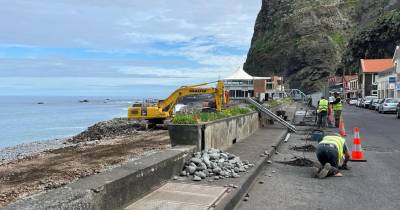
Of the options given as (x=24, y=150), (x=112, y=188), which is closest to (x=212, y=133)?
(x=112, y=188)

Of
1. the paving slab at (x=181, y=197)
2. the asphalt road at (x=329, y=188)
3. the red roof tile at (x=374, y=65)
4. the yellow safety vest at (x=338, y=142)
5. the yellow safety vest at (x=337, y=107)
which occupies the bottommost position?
the asphalt road at (x=329, y=188)

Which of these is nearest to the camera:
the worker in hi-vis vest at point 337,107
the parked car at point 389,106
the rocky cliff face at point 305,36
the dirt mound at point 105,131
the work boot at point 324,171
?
the work boot at point 324,171

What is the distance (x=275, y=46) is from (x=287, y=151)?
147922 mm

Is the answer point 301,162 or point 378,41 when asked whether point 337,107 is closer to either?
point 301,162

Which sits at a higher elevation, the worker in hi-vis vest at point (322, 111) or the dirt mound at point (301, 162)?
the worker in hi-vis vest at point (322, 111)

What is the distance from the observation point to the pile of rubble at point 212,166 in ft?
28.4

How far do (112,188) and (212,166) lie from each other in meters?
3.44

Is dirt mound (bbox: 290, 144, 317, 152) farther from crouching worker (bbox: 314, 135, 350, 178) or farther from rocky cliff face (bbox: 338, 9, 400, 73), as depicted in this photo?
rocky cliff face (bbox: 338, 9, 400, 73)

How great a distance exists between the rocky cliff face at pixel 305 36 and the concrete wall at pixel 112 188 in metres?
133

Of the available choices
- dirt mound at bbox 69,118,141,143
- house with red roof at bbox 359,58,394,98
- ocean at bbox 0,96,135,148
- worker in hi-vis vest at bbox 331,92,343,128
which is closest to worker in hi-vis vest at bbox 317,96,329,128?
worker in hi-vis vest at bbox 331,92,343,128

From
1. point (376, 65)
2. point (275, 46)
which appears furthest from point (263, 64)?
point (376, 65)

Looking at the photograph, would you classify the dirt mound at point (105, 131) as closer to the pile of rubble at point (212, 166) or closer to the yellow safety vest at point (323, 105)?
the yellow safety vest at point (323, 105)

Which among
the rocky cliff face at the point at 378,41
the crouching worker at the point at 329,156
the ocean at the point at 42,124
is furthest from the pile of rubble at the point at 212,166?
the rocky cliff face at the point at 378,41

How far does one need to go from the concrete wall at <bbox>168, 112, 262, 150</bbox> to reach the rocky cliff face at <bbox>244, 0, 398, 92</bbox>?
125291 mm
